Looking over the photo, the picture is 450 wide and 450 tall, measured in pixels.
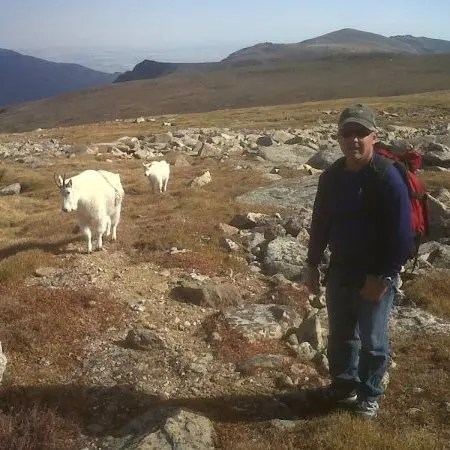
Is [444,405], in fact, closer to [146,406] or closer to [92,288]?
[146,406]

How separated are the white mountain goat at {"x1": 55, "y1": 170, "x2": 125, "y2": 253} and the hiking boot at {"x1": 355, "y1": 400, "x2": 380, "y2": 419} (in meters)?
7.91

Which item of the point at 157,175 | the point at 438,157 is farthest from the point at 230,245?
the point at 438,157

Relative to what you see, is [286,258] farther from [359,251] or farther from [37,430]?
[37,430]

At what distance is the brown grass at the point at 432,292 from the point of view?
30.9 feet

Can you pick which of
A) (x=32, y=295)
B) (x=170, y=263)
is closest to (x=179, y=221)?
(x=170, y=263)

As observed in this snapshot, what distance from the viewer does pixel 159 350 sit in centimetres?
775

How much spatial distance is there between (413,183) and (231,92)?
163179 mm

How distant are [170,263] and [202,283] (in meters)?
1.70

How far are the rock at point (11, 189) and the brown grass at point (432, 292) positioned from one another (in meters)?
19.8

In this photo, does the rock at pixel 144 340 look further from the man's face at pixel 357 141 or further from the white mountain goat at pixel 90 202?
the white mountain goat at pixel 90 202

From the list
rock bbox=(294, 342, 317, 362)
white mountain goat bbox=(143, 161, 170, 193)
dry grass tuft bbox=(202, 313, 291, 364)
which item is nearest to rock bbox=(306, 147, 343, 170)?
white mountain goat bbox=(143, 161, 170, 193)

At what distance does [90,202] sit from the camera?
12.7 metres

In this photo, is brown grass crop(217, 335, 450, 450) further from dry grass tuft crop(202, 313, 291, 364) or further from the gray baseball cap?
the gray baseball cap

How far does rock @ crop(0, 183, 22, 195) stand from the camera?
81.8ft
